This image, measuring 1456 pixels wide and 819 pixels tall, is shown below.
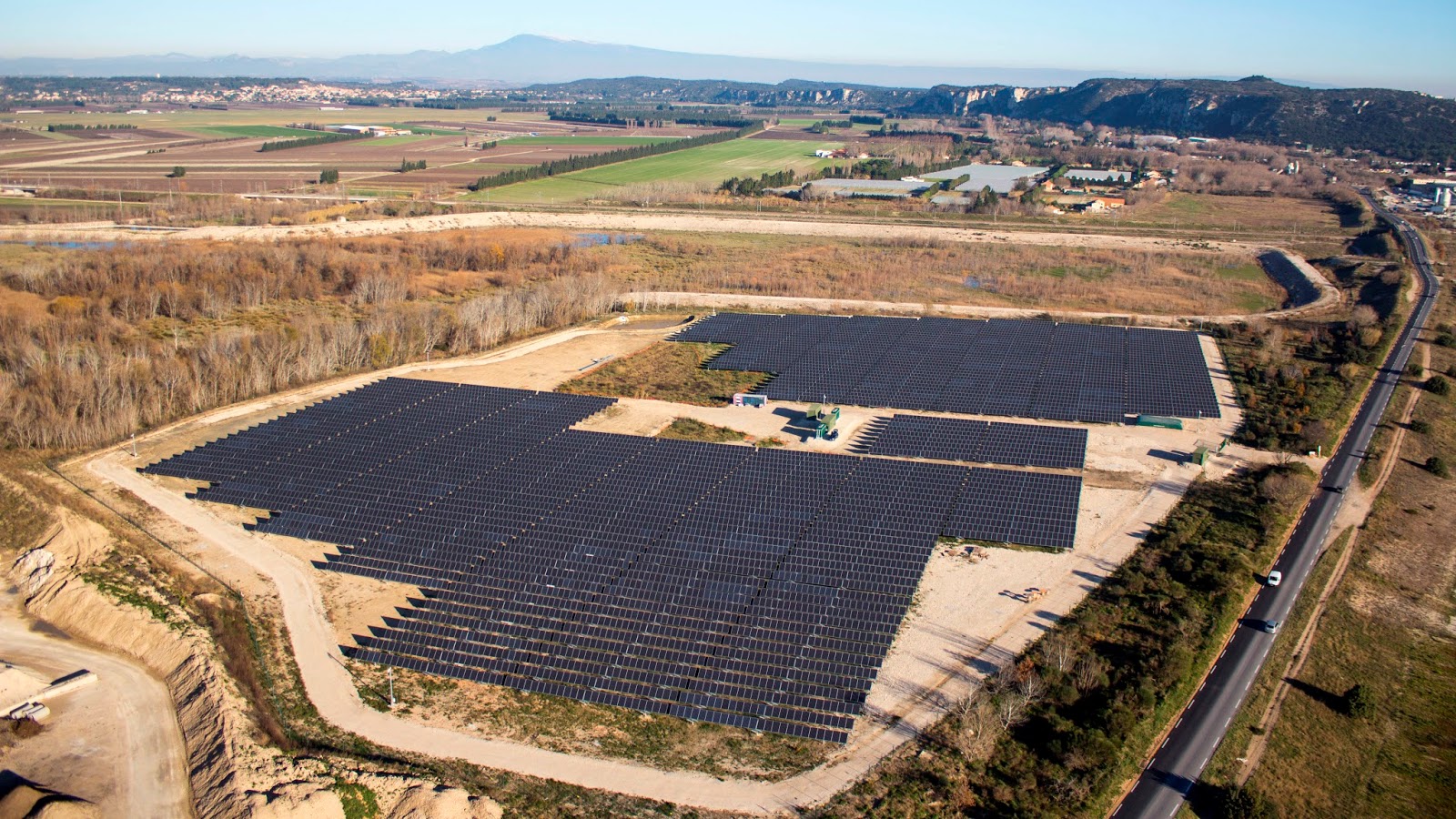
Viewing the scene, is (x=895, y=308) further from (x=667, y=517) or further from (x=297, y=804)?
(x=297, y=804)

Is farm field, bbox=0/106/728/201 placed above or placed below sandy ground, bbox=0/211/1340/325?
above

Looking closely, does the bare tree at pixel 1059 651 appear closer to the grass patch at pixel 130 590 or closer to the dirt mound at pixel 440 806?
the dirt mound at pixel 440 806

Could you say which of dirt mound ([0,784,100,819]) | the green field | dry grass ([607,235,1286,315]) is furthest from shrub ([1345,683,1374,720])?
the green field

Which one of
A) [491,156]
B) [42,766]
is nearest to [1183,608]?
[42,766]

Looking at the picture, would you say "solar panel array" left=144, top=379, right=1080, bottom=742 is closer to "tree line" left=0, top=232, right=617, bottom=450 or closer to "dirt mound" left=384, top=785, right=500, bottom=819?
"dirt mound" left=384, top=785, right=500, bottom=819

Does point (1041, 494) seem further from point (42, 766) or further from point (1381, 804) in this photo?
point (42, 766)

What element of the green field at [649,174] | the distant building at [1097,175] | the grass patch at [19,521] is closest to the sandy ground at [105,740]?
the grass patch at [19,521]

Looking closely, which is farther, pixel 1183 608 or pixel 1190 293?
pixel 1190 293
